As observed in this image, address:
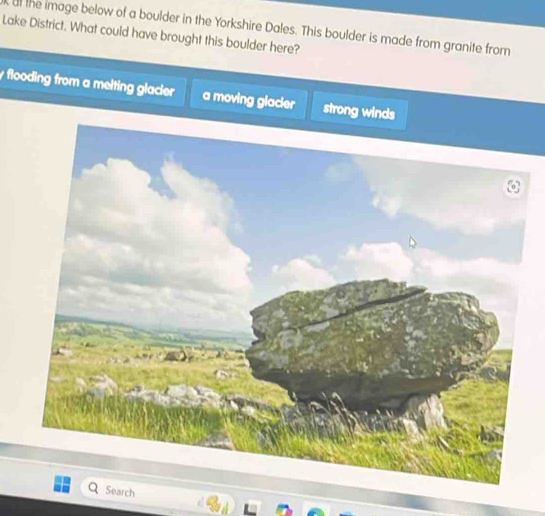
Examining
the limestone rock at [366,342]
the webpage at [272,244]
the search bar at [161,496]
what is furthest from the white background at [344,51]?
the search bar at [161,496]

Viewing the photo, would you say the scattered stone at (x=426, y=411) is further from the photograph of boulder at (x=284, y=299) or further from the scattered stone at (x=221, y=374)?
the scattered stone at (x=221, y=374)

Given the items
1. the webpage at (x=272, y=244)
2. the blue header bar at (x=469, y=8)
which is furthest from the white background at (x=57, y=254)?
the blue header bar at (x=469, y=8)

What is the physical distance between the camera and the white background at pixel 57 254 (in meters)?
0.89

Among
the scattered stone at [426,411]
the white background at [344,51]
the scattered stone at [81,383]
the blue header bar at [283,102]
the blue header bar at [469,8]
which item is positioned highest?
the blue header bar at [469,8]

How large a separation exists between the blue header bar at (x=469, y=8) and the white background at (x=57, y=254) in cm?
14

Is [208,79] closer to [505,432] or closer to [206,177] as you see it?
[206,177]

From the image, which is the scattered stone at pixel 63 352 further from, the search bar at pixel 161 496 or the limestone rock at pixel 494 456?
the limestone rock at pixel 494 456

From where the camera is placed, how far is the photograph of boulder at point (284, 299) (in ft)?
2.94

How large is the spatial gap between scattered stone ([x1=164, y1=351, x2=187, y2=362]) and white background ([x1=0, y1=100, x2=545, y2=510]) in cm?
9

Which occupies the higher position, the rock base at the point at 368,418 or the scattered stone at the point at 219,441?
the rock base at the point at 368,418

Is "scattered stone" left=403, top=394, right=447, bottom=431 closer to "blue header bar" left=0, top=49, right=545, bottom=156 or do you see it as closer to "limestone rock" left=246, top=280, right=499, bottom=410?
"limestone rock" left=246, top=280, right=499, bottom=410

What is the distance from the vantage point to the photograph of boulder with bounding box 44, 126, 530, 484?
2.94 feet

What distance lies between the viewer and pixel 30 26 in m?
0.96

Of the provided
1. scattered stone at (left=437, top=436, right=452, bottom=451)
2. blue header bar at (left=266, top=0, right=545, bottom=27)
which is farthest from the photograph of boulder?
blue header bar at (left=266, top=0, right=545, bottom=27)
